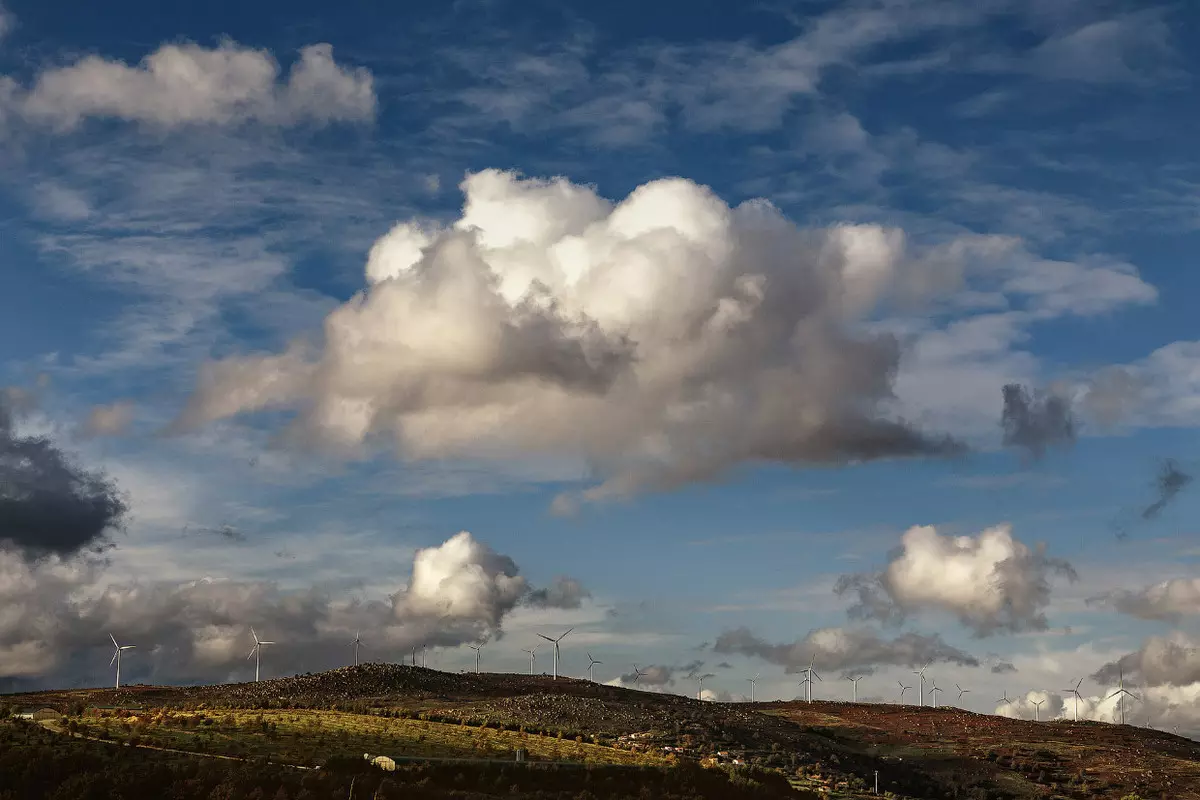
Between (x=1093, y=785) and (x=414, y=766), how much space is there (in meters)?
88.2

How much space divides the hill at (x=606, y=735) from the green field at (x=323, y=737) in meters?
0.18

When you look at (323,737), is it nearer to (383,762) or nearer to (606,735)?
(383,762)

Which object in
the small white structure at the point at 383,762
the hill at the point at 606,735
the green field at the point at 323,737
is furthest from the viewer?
the hill at the point at 606,735

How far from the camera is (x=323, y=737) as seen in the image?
81375 mm

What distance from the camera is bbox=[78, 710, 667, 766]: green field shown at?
73375 millimetres

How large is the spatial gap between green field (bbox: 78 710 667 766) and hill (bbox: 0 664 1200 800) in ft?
0.59

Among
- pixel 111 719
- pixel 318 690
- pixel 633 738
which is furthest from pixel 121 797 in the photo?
pixel 318 690

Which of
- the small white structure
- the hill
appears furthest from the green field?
the small white structure

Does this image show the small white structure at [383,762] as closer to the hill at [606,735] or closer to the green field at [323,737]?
the hill at [606,735]

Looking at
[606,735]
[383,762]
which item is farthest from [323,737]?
[606,735]

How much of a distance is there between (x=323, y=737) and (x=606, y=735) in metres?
36.7

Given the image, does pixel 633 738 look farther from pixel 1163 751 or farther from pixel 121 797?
pixel 1163 751

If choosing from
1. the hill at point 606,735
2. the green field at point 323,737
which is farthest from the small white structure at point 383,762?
the green field at point 323,737

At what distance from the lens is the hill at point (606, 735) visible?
81.5 meters
